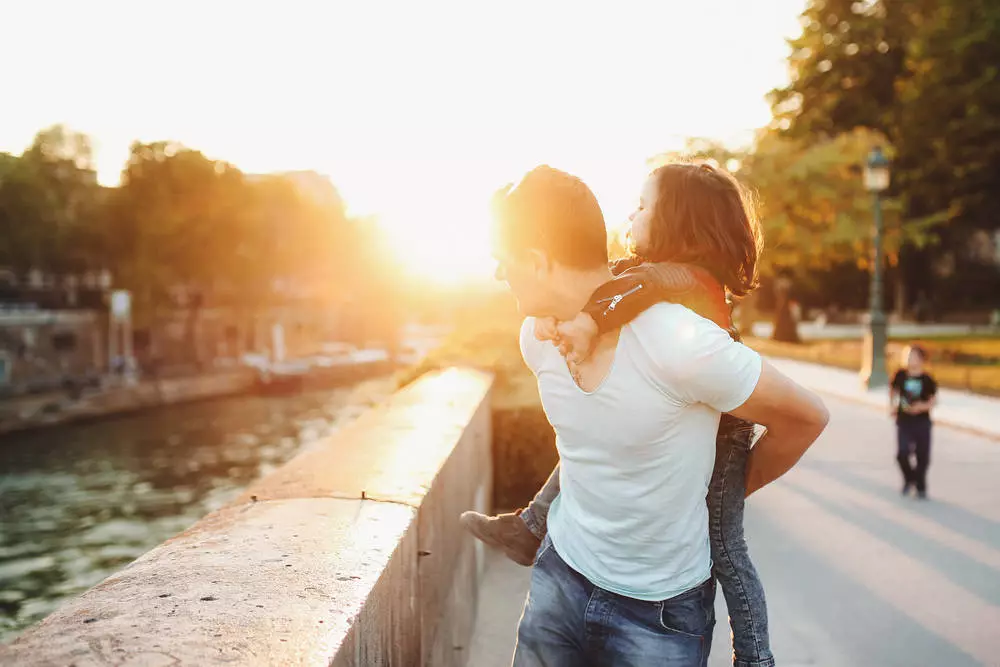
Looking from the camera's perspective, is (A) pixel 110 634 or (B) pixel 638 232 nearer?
(A) pixel 110 634

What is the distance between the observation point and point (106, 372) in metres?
51.6

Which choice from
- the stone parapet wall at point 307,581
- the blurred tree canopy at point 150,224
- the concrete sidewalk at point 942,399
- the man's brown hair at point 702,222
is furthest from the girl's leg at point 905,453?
the blurred tree canopy at point 150,224

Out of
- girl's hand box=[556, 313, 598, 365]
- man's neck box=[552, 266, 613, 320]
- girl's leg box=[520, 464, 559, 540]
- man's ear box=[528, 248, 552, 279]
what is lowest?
girl's leg box=[520, 464, 559, 540]

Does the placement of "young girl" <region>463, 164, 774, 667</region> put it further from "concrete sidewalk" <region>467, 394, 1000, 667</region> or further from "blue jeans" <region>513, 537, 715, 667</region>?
"concrete sidewalk" <region>467, 394, 1000, 667</region>

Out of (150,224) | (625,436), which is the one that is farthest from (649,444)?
(150,224)

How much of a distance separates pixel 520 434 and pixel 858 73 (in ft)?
109

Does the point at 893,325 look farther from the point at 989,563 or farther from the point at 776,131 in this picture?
the point at 989,563

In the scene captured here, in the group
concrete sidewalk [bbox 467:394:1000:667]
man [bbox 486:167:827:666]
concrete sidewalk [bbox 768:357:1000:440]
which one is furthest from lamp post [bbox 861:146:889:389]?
man [bbox 486:167:827:666]

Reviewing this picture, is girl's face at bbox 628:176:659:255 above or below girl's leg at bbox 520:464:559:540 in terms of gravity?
above

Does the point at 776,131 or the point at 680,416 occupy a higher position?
the point at 776,131

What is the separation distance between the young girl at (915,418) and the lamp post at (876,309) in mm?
11661

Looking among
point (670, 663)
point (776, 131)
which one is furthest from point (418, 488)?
point (776, 131)

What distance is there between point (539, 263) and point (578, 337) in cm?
21

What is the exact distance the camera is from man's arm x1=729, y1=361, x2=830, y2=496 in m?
1.80
